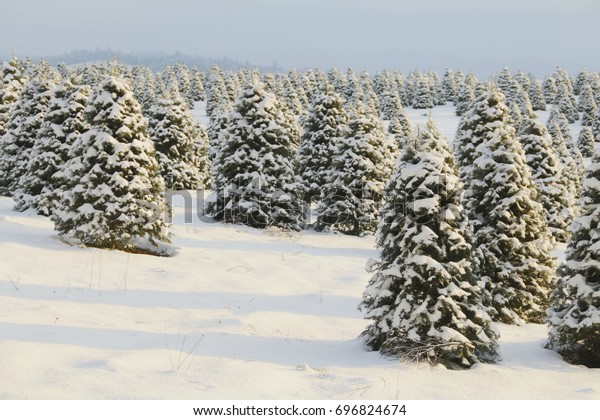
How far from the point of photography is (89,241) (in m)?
14.7

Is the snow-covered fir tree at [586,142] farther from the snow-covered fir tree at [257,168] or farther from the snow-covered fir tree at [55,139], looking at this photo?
the snow-covered fir tree at [55,139]

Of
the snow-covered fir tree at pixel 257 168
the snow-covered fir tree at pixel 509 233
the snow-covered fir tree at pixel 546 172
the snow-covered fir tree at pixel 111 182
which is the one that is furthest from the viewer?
the snow-covered fir tree at pixel 546 172

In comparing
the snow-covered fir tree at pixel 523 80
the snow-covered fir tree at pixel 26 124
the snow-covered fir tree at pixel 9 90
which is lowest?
the snow-covered fir tree at pixel 26 124

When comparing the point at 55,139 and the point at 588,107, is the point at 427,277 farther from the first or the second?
the point at 588,107

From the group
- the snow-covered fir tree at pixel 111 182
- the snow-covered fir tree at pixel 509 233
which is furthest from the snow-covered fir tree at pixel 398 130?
the snow-covered fir tree at pixel 111 182

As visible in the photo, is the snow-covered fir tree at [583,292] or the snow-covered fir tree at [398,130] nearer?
the snow-covered fir tree at [583,292]

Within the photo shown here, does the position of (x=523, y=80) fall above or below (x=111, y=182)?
above

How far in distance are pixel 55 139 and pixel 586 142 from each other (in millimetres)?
69109

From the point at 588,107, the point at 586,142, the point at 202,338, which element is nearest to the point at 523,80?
the point at 588,107

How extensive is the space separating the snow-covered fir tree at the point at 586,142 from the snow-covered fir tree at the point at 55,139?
6650cm

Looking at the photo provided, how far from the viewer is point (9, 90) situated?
34.4 m

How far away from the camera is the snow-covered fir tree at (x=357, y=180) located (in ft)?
87.1

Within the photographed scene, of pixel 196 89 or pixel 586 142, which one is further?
pixel 196 89

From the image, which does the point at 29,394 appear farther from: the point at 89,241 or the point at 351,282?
the point at 351,282
